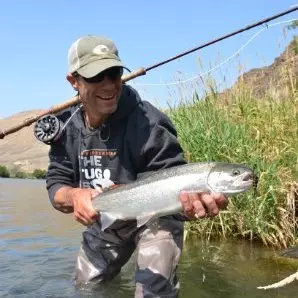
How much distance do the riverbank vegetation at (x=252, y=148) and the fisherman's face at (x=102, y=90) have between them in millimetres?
2741

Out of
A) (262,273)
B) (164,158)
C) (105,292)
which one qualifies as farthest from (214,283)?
(164,158)

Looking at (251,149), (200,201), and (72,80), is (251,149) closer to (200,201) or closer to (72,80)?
(72,80)

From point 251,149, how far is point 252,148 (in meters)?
0.05

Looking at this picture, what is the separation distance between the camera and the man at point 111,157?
3.76 metres

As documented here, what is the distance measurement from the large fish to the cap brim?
0.82 m

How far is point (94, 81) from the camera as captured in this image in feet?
12.5

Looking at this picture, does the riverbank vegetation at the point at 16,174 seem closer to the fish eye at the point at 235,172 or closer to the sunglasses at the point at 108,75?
the sunglasses at the point at 108,75

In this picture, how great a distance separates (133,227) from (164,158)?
2.01 feet

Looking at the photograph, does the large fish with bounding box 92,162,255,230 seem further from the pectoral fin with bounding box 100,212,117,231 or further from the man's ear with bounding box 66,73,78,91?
the man's ear with bounding box 66,73,78,91

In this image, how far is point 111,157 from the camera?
4.09 metres

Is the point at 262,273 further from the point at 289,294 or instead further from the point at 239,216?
the point at 239,216

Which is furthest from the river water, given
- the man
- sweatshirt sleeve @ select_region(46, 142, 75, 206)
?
sweatshirt sleeve @ select_region(46, 142, 75, 206)

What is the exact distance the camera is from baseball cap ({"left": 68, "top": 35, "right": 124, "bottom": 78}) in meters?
3.76

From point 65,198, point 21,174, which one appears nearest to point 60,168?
point 65,198
